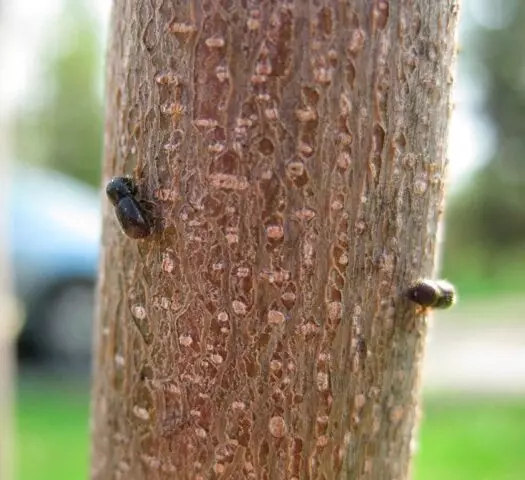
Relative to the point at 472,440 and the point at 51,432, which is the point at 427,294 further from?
the point at 51,432

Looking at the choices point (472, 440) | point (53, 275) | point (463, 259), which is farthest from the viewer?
point (463, 259)

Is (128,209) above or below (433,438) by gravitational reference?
above

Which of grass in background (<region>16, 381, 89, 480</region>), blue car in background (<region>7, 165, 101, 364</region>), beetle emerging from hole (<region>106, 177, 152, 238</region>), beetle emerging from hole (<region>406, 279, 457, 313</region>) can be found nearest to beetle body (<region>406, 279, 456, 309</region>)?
beetle emerging from hole (<region>406, 279, 457, 313</region>)

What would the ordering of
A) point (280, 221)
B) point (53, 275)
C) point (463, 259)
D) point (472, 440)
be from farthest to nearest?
point (463, 259) → point (53, 275) → point (472, 440) → point (280, 221)

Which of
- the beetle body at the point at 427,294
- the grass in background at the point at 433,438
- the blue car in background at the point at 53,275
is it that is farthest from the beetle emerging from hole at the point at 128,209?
the blue car in background at the point at 53,275

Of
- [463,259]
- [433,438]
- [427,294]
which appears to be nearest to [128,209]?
[427,294]

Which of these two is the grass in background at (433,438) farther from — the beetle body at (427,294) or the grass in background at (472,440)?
the beetle body at (427,294)

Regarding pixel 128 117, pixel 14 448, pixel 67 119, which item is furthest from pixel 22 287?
pixel 67 119
